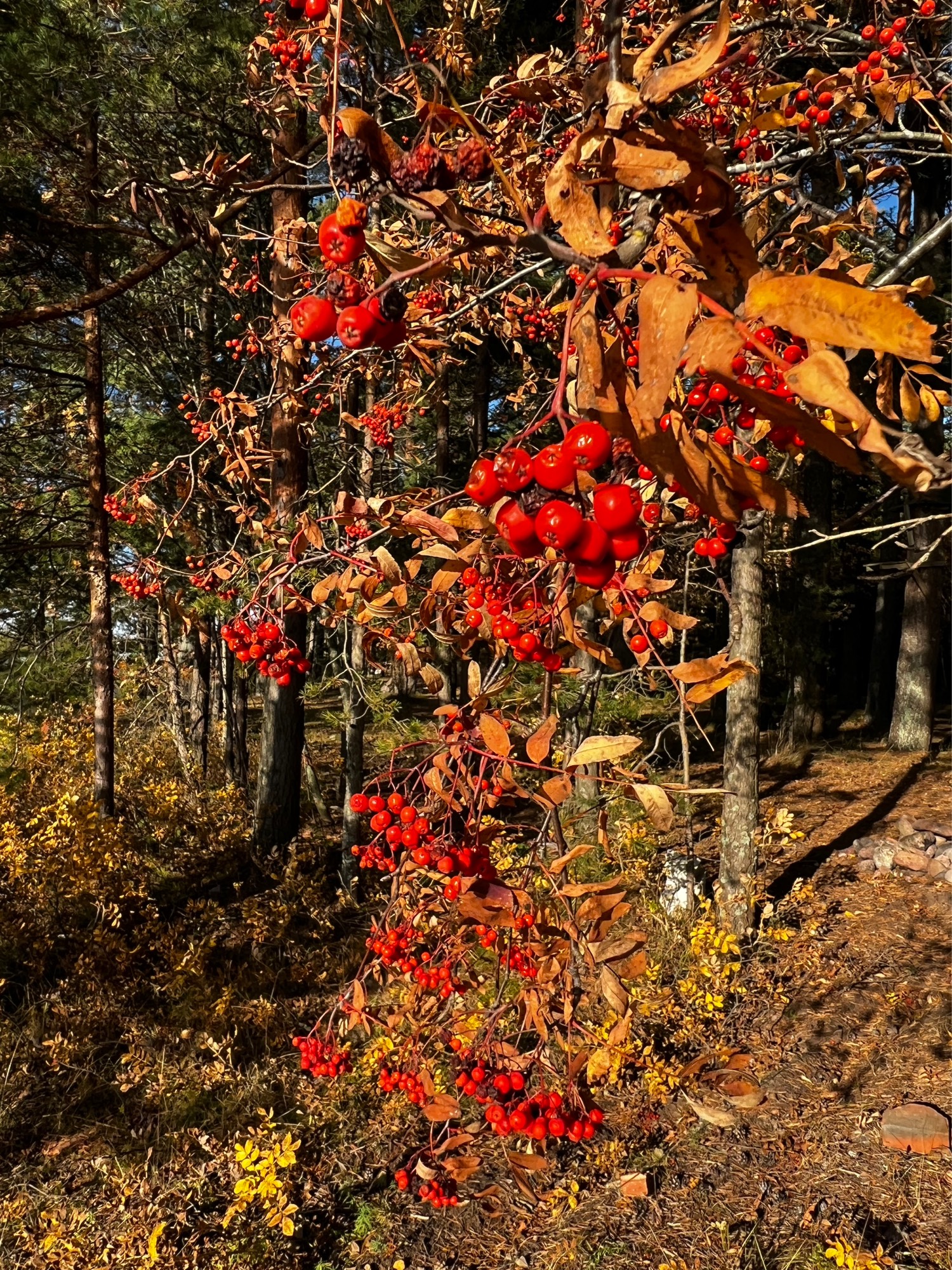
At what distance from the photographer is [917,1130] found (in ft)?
13.5

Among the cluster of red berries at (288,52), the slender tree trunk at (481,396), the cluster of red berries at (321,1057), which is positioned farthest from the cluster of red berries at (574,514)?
the slender tree trunk at (481,396)

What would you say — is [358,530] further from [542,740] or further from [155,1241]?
[155,1241]

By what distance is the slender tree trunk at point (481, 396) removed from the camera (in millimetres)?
9578

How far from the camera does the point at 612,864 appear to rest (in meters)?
6.82

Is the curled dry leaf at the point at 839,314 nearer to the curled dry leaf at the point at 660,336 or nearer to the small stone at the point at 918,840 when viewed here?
the curled dry leaf at the point at 660,336

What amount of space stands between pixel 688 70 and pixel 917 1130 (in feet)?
16.7

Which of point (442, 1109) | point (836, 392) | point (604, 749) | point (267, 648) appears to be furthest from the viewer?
point (267, 648)

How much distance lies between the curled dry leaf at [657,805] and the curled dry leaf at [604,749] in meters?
0.09

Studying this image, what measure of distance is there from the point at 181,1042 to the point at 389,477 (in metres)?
5.41

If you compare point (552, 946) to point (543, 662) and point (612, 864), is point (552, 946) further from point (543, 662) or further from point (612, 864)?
point (612, 864)

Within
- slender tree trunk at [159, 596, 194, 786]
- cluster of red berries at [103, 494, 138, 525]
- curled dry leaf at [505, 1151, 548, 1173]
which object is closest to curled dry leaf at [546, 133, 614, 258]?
curled dry leaf at [505, 1151, 548, 1173]

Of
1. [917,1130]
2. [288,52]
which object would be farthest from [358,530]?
[917,1130]

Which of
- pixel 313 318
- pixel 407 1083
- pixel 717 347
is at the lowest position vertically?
pixel 407 1083

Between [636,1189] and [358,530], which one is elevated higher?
[358,530]
